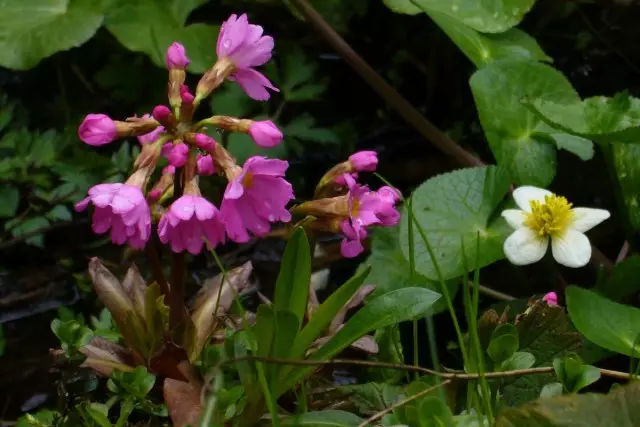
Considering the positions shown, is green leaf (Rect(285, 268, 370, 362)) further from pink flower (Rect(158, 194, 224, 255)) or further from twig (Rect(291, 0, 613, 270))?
twig (Rect(291, 0, 613, 270))

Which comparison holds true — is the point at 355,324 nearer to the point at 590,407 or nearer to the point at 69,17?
the point at 590,407

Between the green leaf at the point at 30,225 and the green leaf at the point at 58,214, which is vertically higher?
the green leaf at the point at 58,214

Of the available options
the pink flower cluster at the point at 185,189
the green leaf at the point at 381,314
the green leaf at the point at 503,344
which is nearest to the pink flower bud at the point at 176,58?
the pink flower cluster at the point at 185,189

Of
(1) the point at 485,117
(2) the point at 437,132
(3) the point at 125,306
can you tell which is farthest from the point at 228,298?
(2) the point at 437,132

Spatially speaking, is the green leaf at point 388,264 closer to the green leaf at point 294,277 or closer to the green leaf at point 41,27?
the green leaf at point 294,277

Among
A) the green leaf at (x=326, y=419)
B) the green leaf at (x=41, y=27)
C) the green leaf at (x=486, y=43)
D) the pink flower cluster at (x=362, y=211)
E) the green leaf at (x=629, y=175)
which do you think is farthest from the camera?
the green leaf at (x=41, y=27)

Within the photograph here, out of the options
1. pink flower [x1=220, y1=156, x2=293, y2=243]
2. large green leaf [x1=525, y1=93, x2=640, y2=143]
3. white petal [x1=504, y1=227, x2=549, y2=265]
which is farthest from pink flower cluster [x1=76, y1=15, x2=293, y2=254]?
large green leaf [x1=525, y1=93, x2=640, y2=143]

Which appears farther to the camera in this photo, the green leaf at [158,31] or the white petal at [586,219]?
the green leaf at [158,31]
